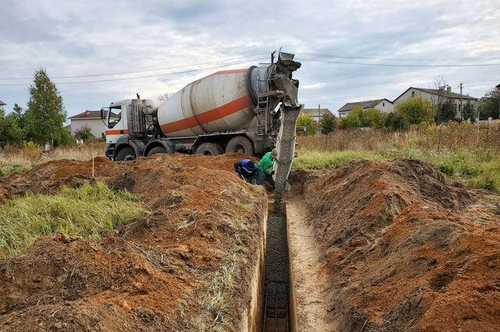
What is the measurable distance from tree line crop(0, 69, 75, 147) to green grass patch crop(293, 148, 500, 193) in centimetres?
2577

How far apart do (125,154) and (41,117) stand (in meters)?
20.1

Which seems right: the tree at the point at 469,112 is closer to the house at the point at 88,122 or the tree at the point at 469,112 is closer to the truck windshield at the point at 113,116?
the truck windshield at the point at 113,116

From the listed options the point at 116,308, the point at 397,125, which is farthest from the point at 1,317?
the point at 397,125

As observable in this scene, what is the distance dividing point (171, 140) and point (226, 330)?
42.3 feet

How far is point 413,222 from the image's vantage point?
5.07 metres

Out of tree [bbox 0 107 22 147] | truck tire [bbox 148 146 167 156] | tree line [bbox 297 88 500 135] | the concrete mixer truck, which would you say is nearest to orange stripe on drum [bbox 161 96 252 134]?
the concrete mixer truck

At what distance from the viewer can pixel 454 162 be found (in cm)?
1252

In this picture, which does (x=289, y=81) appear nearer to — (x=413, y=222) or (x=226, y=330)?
(x=413, y=222)

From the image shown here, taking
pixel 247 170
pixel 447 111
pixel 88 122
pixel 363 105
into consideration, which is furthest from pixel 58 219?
pixel 363 105

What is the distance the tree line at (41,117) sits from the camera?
33.6 meters

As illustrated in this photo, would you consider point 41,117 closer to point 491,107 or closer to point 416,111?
point 416,111

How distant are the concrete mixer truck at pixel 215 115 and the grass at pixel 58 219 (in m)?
5.68

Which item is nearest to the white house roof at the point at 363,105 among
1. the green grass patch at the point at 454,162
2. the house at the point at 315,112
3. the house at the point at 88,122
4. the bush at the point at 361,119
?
the house at the point at 315,112

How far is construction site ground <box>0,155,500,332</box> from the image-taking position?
9.71 ft
